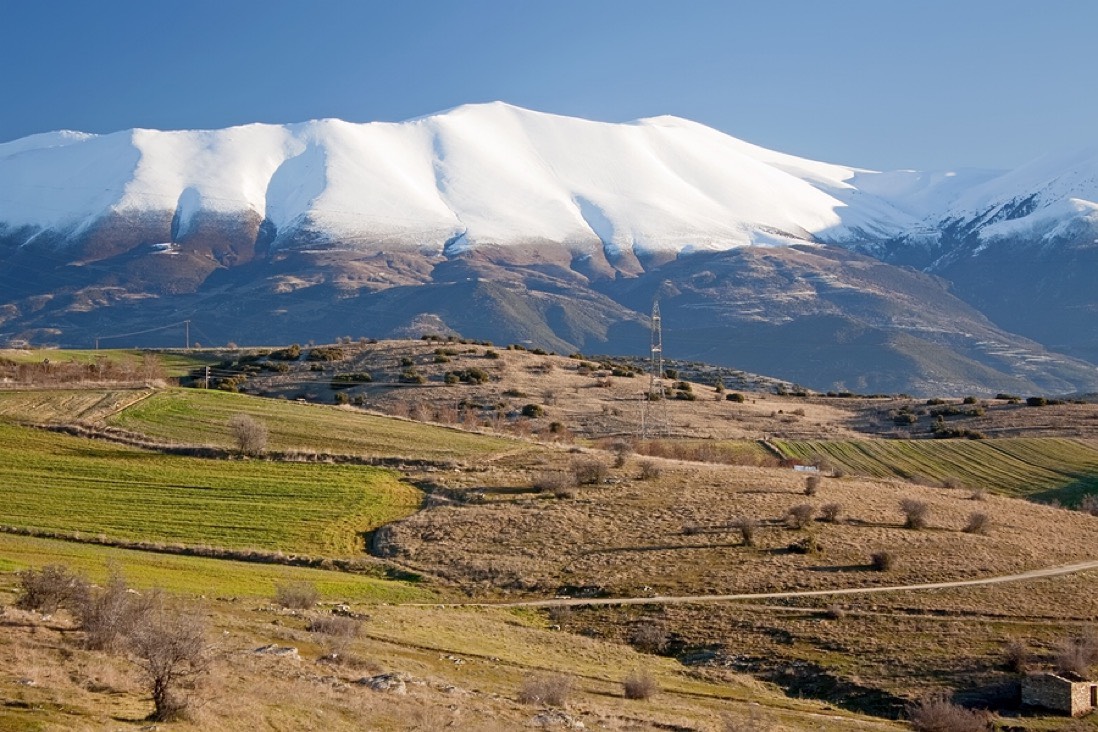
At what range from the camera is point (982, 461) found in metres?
74.8

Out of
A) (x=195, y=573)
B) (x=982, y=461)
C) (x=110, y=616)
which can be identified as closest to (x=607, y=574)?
(x=195, y=573)

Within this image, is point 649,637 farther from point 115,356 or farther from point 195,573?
point 115,356

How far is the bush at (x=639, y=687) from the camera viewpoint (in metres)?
27.5

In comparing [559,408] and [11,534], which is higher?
[559,408]

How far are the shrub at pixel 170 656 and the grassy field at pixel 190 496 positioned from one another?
74.7ft

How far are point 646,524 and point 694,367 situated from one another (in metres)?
85.0

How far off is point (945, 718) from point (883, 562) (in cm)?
1526

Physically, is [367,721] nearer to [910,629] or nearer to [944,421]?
[910,629]

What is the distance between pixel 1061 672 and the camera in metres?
32.1

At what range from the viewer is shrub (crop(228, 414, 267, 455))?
5594cm

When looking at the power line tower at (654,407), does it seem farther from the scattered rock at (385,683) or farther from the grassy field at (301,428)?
the scattered rock at (385,683)

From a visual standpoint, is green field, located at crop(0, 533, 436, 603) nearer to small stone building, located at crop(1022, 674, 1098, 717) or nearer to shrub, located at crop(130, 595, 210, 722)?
shrub, located at crop(130, 595, 210, 722)

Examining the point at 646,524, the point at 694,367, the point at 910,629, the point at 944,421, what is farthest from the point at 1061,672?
the point at 694,367

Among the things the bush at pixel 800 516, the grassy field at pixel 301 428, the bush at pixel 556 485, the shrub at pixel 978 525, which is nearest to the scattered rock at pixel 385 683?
the bush at pixel 800 516
